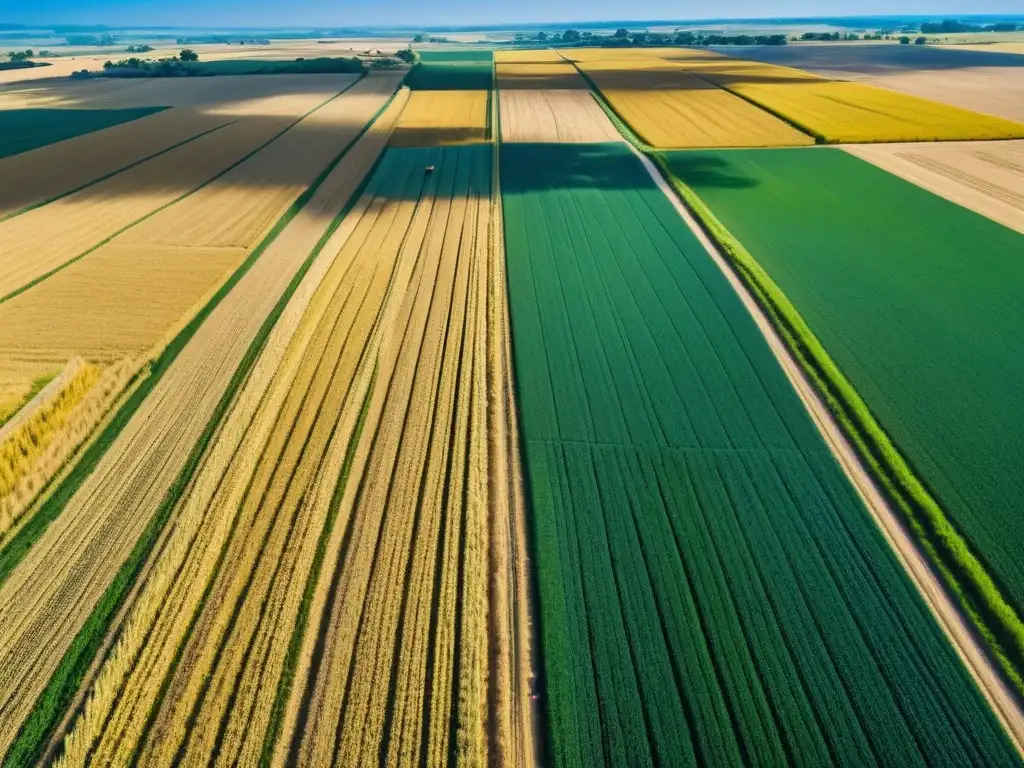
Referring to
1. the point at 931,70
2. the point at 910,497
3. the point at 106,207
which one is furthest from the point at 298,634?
the point at 931,70

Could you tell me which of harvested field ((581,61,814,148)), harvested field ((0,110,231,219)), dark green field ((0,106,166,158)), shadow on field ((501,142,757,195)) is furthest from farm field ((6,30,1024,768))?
dark green field ((0,106,166,158))

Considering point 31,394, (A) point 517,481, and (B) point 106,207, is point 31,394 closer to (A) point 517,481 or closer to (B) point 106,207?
(A) point 517,481

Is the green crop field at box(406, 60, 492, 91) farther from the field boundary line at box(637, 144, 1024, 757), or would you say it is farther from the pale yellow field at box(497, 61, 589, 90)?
the field boundary line at box(637, 144, 1024, 757)

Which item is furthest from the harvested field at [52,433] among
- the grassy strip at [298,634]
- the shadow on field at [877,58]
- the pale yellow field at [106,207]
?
the shadow on field at [877,58]

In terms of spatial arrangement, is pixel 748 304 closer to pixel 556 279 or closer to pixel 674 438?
pixel 556 279

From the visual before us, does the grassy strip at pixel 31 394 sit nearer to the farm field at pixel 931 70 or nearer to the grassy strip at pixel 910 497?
the grassy strip at pixel 910 497
